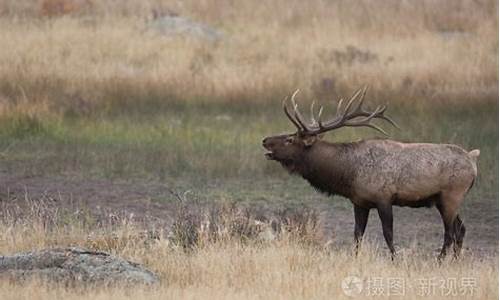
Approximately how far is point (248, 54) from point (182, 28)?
1957 millimetres

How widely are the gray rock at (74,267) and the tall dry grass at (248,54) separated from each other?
1035cm

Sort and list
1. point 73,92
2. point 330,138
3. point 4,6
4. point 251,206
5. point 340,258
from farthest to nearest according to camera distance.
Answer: point 4,6 → point 73,92 → point 330,138 → point 251,206 → point 340,258

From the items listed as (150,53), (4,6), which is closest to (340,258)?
(150,53)

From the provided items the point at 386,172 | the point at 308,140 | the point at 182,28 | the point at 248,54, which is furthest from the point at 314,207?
the point at 182,28

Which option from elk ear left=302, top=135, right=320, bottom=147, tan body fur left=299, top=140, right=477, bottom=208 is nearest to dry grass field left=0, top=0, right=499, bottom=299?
tan body fur left=299, top=140, right=477, bottom=208

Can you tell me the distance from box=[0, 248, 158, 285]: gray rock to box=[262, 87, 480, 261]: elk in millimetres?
2488

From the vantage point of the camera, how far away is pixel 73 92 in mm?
24391

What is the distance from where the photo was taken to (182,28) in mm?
28844

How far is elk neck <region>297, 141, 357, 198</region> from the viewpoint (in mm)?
14438

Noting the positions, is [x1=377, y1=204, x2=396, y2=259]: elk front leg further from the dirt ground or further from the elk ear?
the dirt ground

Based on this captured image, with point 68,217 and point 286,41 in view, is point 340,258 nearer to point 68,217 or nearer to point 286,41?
point 68,217

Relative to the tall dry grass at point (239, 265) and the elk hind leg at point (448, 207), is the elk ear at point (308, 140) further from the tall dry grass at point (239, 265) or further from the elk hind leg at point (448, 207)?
the elk hind leg at point (448, 207)

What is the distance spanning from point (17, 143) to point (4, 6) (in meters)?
8.56

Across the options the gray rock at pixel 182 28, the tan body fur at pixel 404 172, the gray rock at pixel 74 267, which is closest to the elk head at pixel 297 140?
the tan body fur at pixel 404 172
